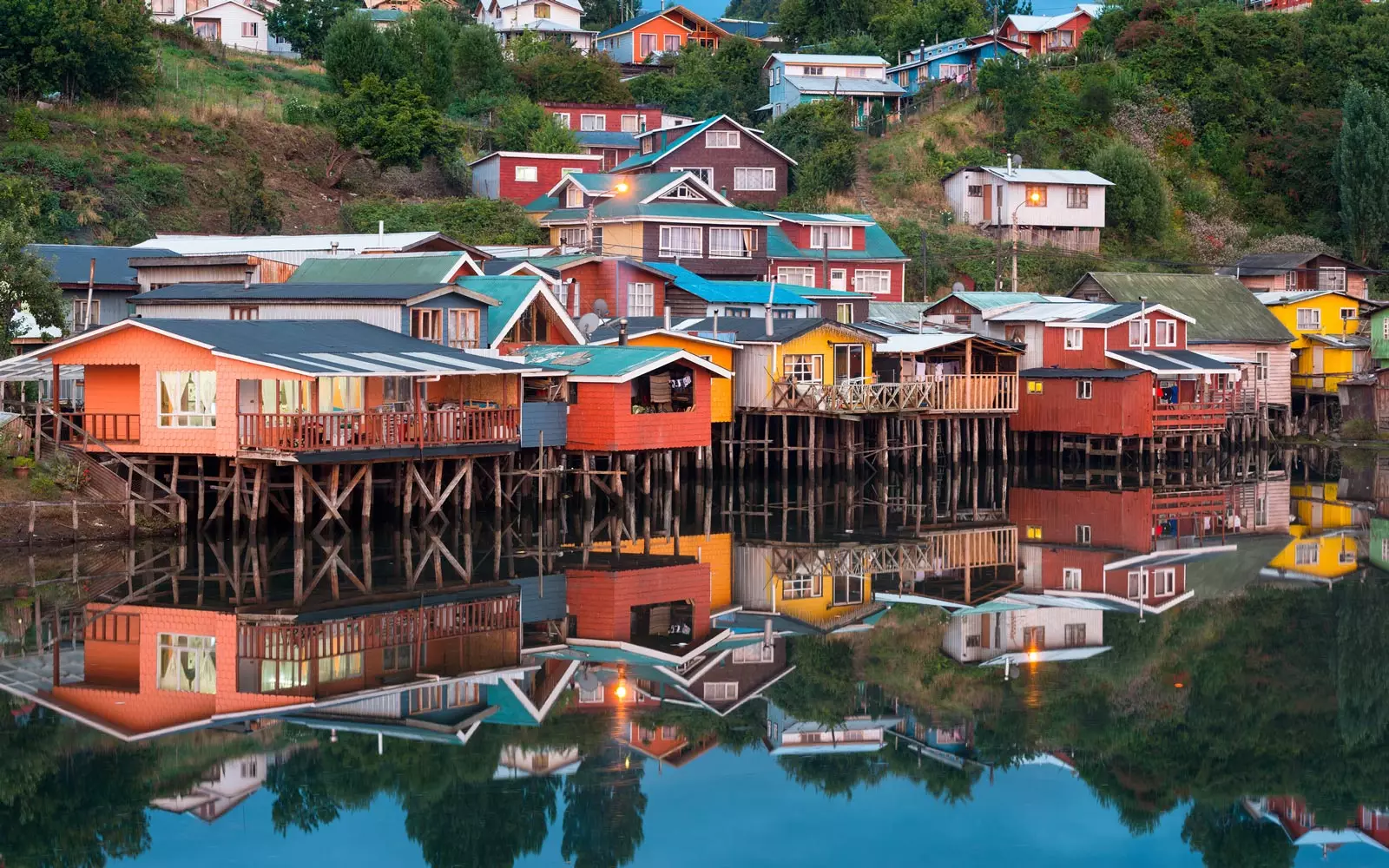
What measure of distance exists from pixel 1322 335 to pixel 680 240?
75.7 feet

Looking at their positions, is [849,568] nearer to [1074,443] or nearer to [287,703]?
[287,703]

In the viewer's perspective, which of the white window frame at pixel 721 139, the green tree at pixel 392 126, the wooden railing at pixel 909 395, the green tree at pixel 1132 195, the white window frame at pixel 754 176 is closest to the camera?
the wooden railing at pixel 909 395

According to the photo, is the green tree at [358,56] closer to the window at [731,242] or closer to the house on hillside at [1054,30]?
the window at [731,242]

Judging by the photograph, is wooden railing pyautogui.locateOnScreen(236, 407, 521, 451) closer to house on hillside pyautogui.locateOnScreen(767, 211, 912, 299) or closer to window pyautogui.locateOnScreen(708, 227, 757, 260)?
window pyautogui.locateOnScreen(708, 227, 757, 260)

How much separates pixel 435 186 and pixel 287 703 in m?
48.9

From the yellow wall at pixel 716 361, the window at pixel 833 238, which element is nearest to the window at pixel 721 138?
the window at pixel 833 238

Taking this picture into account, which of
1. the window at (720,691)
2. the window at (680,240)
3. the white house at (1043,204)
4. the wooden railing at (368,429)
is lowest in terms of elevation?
the window at (720,691)

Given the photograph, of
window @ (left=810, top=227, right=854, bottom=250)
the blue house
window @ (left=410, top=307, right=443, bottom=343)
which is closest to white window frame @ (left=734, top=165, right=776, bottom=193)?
window @ (left=810, top=227, right=854, bottom=250)

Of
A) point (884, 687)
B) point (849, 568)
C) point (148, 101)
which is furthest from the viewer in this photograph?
point (148, 101)

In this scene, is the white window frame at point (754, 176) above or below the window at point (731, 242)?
above

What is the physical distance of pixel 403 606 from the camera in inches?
1041

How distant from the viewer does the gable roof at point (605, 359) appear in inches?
1500

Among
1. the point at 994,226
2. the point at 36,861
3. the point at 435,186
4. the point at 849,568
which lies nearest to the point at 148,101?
the point at 435,186

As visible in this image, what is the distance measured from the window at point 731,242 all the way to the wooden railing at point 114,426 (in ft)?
94.2
